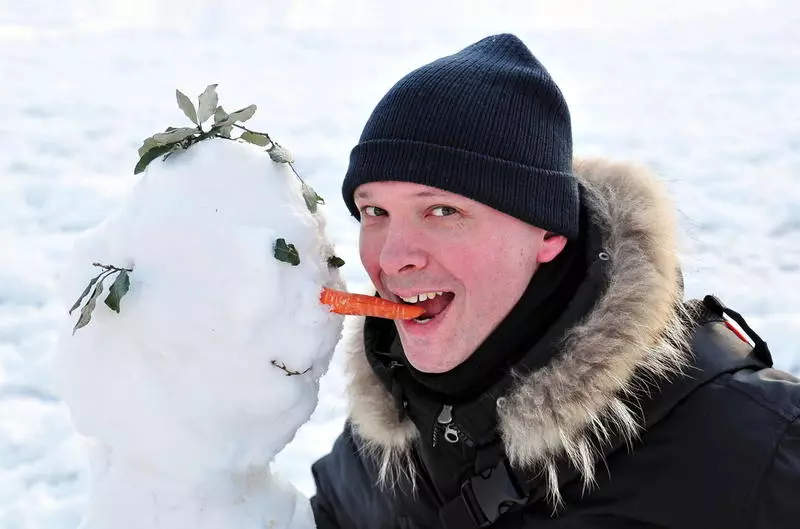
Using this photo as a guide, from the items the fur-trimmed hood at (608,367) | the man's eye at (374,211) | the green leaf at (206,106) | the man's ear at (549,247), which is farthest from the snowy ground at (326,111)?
the green leaf at (206,106)

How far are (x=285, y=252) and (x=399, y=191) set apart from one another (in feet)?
1.07

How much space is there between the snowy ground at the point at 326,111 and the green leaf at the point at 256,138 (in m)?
0.96

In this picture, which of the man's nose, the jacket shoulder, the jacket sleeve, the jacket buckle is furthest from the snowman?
the jacket sleeve

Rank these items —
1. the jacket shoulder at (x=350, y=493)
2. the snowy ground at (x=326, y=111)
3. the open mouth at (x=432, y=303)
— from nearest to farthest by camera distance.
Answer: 1. the open mouth at (x=432, y=303)
2. the jacket shoulder at (x=350, y=493)
3. the snowy ground at (x=326, y=111)

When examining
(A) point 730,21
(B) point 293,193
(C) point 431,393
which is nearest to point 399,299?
(C) point 431,393

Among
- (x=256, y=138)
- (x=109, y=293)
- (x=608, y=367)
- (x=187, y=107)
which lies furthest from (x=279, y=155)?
(x=608, y=367)

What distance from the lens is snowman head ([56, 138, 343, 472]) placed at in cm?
136

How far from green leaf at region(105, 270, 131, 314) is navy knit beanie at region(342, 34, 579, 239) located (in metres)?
0.54

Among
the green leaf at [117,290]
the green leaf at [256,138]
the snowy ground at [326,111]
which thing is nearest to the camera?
the green leaf at [117,290]

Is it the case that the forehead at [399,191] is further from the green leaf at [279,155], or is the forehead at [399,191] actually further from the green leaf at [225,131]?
the green leaf at [225,131]

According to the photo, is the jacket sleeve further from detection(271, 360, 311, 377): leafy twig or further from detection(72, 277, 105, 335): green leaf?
detection(72, 277, 105, 335): green leaf

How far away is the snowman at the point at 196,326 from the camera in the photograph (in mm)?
1358

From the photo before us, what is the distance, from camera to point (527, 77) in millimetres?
1651

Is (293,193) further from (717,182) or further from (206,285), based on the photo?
(717,182)
